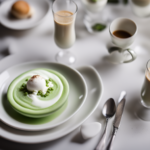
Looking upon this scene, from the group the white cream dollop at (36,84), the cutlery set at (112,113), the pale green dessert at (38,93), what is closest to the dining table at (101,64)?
the cutlery set at (112,113)

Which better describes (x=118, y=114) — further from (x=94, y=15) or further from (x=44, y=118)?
(x=94, y=15)

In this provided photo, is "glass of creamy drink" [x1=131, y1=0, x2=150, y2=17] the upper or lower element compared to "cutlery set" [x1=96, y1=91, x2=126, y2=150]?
upper

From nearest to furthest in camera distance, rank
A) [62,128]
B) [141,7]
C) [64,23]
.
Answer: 1. [62,128]
2. [64,23]
3. [141,7]

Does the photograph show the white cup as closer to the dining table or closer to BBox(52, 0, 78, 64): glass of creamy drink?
the dining table

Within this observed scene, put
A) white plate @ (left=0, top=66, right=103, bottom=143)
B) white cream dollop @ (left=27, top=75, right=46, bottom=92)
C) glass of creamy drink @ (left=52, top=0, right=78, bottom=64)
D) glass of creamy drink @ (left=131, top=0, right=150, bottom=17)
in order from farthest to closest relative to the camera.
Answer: glass of creamy drink @ (left=131, top=0, right=150, bottom=17)
glass of creamy drink @ (left=52, top=0, right=78, bottom=64)
white cream dollop @ (left=27, top=75, right=46, bottom=92)
white plate @ (left=0, top=66, right=103, bottom=143)

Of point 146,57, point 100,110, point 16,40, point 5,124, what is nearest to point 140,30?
point 146,57

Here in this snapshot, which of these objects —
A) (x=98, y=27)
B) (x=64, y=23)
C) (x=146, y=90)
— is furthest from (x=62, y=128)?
(x=98, y=27)

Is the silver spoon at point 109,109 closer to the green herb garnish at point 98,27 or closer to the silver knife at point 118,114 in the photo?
the silver knife at point 118,114

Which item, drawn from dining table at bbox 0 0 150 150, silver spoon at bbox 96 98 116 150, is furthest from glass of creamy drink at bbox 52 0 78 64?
silver spoon at bbox 96 98 116 150
